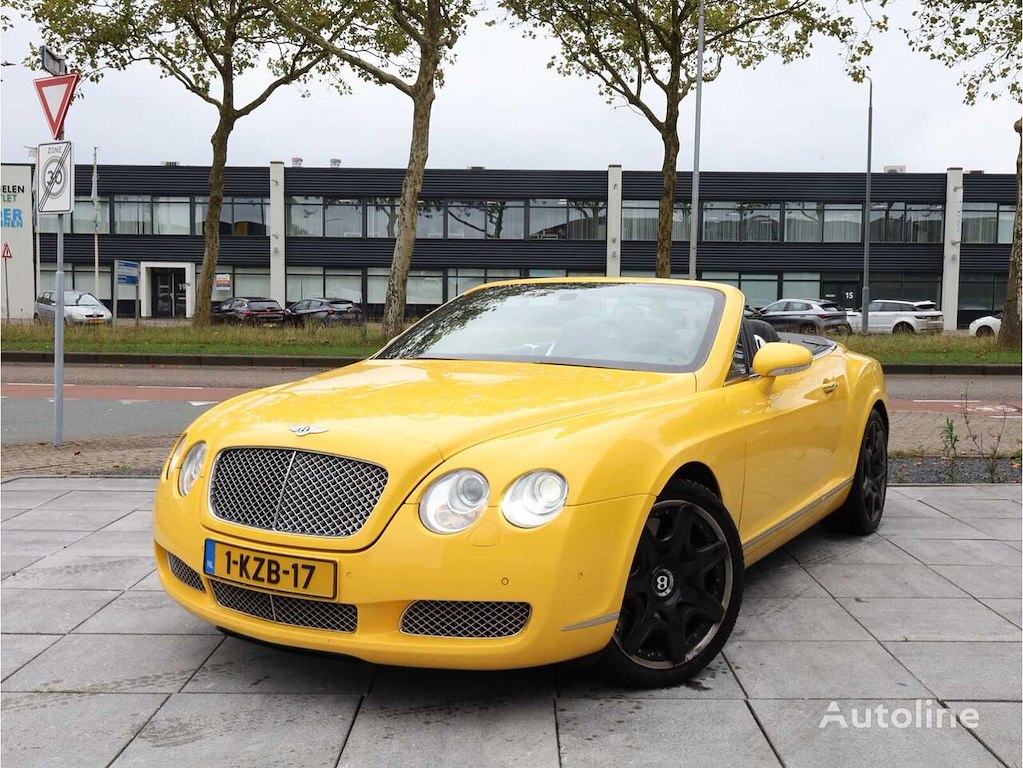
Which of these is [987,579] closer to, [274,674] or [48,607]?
[274,674]

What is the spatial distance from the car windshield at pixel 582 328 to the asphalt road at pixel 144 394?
5.41 m

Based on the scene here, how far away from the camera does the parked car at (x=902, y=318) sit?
37.3 metres

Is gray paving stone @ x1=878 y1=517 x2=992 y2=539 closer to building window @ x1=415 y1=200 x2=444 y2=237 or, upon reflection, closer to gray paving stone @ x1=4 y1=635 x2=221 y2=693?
gray paving stone @ x1=4 y1=635 x2=221 y2=693

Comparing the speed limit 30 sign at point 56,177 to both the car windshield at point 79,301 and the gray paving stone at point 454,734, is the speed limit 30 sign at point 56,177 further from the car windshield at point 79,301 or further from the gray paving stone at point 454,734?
the car windshield at point 79,301

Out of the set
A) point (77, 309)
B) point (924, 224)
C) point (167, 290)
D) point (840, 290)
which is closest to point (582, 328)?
point (77, 309)

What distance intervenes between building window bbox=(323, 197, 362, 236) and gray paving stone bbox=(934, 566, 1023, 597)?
47365 mm

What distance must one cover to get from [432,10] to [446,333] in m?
19.0

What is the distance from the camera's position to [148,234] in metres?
51.1

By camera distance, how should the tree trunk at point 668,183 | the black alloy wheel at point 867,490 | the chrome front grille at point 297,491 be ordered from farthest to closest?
the tree trunk at point 668,183, the black alloy wheel at point 867,490, the chrome front grille at point 297,491

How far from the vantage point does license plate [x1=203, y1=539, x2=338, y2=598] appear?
298 centimetres

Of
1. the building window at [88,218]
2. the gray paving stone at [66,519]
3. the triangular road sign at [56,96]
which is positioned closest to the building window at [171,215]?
the building window at [88,218]

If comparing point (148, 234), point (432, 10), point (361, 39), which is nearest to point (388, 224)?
point (148, 234)

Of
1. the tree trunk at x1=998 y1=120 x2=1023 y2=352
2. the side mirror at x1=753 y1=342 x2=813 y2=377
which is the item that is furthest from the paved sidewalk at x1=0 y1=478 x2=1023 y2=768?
the tree trunk at x1=998 y1=120 x2=1023 y2=352

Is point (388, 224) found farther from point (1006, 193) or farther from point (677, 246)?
point (1006, 193)
